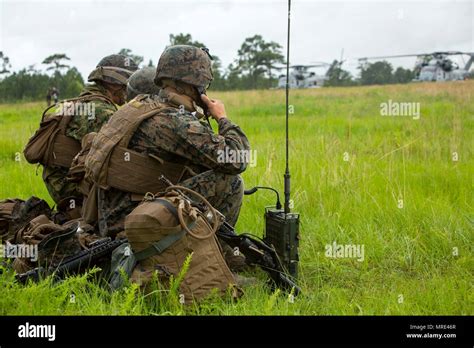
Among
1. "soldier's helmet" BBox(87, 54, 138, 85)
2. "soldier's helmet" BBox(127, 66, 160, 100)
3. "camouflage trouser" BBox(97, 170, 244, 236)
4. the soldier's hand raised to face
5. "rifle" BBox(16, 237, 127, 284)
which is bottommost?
"rifle" BBox(16, 237, 127, 284)

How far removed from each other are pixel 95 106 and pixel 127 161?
1320mm

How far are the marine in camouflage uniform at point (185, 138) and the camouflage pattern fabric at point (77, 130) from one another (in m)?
0.87

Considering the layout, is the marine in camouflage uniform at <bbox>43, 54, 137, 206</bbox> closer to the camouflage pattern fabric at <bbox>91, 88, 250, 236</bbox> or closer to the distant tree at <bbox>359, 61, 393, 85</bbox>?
the camouflage pattern fabric at <bbox>91, 88, 250, 236</bbox>

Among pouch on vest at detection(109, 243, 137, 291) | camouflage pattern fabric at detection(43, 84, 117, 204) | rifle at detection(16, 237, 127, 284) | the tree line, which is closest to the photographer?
pouch on vest at detection(109, 243, 137, 291)

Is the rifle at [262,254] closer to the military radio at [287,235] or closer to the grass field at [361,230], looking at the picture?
the military radio at [287,235]

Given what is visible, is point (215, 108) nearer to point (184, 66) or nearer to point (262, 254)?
point (184, 66)

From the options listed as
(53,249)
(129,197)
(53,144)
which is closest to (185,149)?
(129,197)

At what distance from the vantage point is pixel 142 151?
12.5ft

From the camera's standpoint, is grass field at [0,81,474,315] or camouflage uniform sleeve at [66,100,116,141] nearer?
grass field at [0,81,474,315]

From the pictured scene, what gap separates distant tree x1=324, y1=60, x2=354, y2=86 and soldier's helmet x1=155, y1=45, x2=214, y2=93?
151ft

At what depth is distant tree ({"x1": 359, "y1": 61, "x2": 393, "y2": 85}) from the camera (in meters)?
51.4

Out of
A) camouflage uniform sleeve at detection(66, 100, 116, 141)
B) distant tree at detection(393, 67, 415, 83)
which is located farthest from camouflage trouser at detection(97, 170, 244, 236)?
distant tree at detection(393, 67, 415, 83)

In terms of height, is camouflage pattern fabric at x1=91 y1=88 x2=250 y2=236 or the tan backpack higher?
camouflage pattern fabric at x1=91 y1=88 x2=250 y2=236
